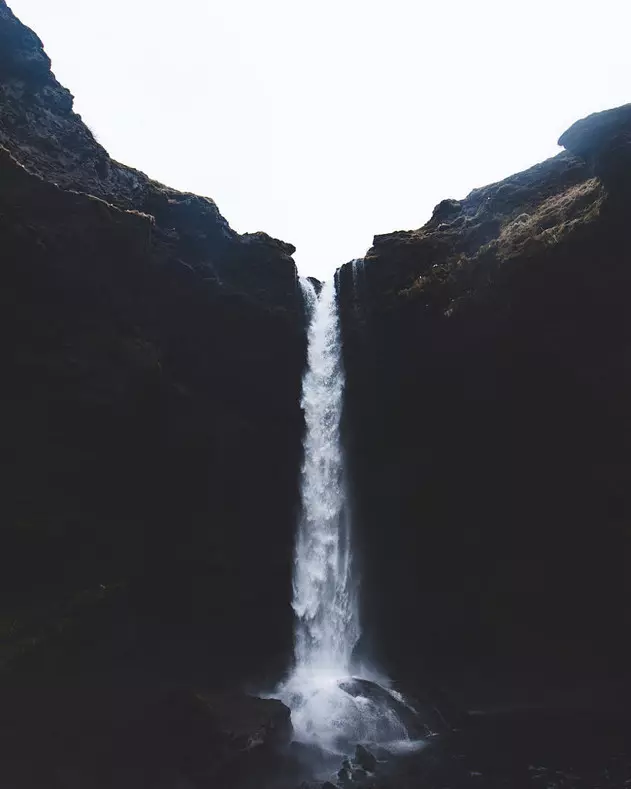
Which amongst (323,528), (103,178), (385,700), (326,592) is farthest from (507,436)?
(103,178)

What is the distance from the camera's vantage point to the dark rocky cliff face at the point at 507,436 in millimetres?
19094

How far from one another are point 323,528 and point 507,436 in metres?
8.39

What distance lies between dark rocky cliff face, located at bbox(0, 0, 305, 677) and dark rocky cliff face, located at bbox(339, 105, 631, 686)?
443 cm

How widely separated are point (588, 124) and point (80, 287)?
18432 mm

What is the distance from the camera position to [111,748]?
1374 centimetres

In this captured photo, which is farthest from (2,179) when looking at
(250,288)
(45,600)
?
(45,600)

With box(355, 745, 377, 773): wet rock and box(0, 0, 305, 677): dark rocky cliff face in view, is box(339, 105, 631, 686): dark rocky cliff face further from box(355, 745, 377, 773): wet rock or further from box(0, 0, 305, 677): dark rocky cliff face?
box(355, 745, 377, 773): wet rock

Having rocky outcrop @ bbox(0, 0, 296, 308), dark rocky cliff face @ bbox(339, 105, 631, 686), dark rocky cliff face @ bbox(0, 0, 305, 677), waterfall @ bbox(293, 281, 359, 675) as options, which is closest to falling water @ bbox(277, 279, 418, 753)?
waterfall @ bbox(293, 281, 359, 675)

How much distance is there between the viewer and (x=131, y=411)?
800 inches

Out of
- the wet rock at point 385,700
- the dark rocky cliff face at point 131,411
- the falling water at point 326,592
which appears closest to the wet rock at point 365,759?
the falling water at point 326,592

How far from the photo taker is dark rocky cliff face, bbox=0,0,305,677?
1812cm

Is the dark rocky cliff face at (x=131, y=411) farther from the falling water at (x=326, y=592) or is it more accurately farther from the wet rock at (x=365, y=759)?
the wet rock at (x=365, y=759)

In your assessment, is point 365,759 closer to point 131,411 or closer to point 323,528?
point 323,528

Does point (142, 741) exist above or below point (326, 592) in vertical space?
below
